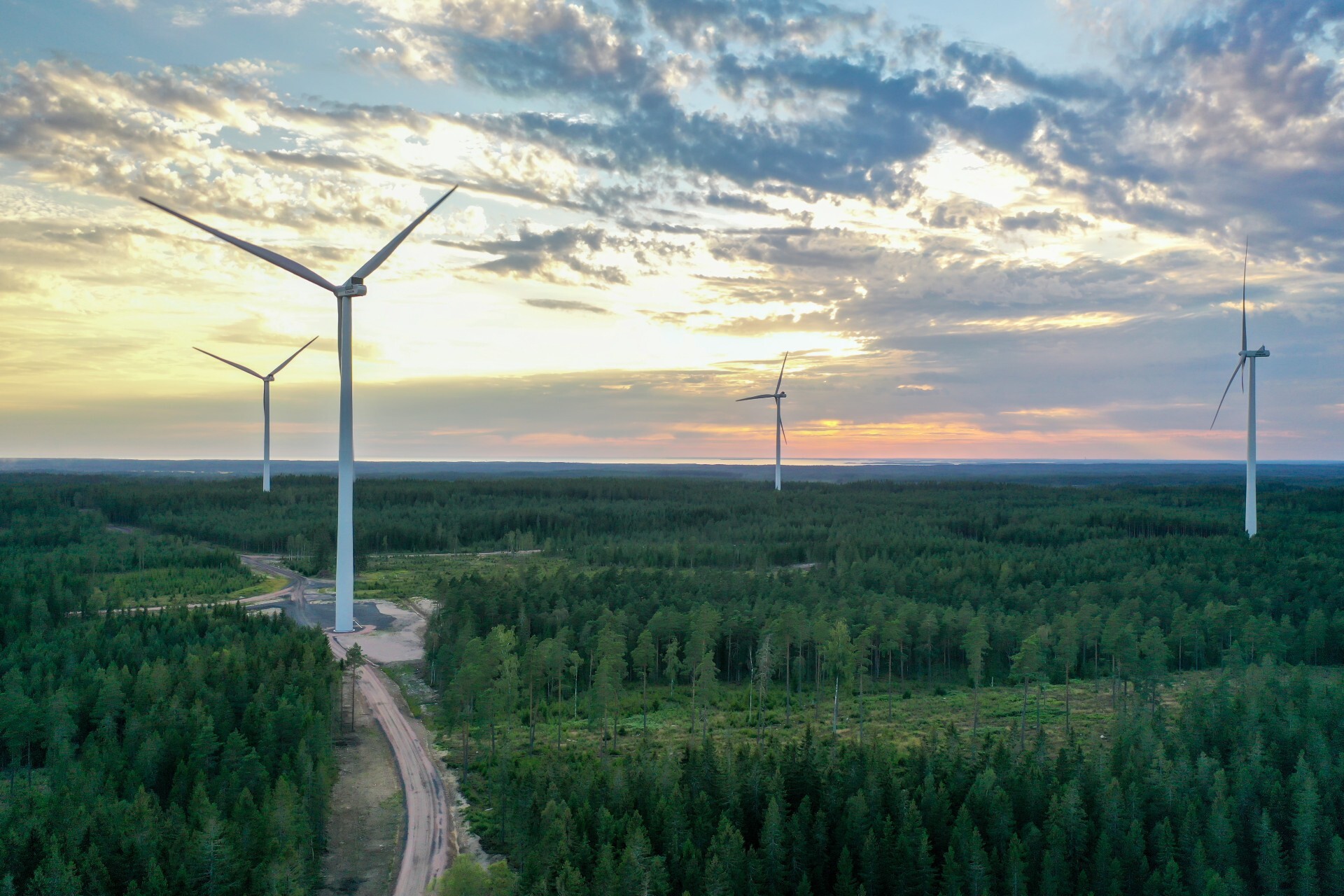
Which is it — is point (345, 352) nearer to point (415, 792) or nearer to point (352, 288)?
point (352, 288)

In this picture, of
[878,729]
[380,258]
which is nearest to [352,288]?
[380,258]

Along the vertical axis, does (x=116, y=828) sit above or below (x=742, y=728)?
above

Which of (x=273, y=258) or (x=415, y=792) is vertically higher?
(x=273, y=258)

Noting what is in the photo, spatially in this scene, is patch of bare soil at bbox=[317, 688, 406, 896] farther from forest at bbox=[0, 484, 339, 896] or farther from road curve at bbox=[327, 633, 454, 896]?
forest at bbox=[0, 484, 339, 896]

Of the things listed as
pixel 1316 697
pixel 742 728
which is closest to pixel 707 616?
pixel 742 728

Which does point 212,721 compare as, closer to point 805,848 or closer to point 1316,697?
point 805,848

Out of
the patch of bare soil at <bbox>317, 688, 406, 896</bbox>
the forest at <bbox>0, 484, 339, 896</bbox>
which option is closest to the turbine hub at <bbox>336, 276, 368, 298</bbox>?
the forest at <bbox>0, 484, 339, 896</bbox>
